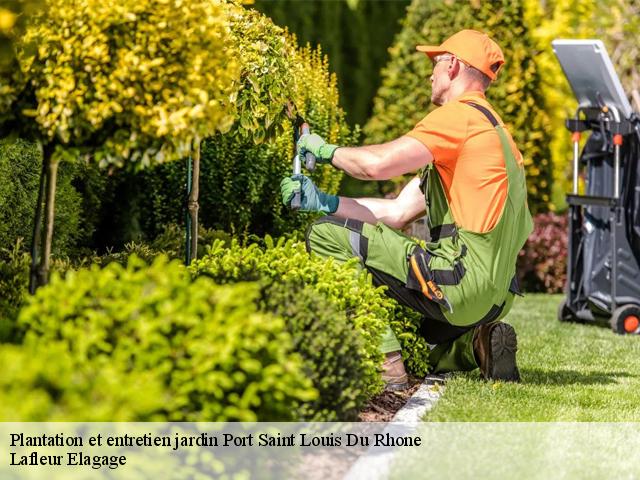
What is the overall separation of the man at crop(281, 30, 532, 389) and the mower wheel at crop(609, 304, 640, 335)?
278cm

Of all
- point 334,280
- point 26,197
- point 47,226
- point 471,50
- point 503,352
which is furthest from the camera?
point 26,197

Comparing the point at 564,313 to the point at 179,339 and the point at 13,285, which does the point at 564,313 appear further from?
the point at 179,339

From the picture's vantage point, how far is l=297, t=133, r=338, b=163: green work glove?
4.68 metres

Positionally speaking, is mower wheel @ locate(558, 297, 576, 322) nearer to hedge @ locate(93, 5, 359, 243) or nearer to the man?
hedge @ locate(93, 5, 359, 243)

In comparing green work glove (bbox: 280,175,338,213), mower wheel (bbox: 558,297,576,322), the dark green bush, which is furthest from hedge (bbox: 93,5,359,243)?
mower wheel (bbox: 558,297,576,322)

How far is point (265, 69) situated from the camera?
5105 mm

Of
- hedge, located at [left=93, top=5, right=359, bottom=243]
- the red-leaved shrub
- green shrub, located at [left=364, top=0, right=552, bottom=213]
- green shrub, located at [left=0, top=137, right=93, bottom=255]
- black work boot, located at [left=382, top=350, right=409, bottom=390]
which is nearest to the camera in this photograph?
black work boot, located at [left=382, top=350, right=409, bottom=390]

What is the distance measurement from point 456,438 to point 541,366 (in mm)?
2101

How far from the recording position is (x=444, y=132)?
15.4ft

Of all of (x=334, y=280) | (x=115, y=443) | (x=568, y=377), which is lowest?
(x=568, y=377)

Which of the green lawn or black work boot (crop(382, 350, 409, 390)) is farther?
black work boot (crop(382, 350, 409, 390))

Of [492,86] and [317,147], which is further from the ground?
[492,86]

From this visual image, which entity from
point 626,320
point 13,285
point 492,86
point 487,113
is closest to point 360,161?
point 487,113

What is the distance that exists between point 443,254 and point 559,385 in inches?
41.2
